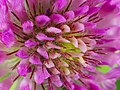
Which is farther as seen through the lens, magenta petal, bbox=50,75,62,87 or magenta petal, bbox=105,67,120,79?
magenta petal, bbox=105,67,120,79

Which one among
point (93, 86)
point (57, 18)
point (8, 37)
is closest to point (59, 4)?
point (57, 18)

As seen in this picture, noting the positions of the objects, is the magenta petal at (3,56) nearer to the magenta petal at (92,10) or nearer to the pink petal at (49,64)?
the pink petal at (49,64)

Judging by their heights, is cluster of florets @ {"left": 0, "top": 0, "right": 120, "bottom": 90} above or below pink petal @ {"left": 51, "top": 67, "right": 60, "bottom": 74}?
above

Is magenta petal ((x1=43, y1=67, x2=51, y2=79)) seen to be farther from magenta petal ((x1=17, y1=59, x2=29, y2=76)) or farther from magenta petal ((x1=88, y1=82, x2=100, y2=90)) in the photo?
magenta petal ((x1=88, y1=82, x2=100, y2=90))

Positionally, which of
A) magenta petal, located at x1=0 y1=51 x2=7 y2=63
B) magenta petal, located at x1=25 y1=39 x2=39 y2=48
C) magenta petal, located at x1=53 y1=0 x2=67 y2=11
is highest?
magenta petal, located at x1=53 y1=0 x2=67 y2=11

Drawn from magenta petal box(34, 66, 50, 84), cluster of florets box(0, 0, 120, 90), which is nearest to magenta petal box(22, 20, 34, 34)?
cluster of florets box(0, 0, 120, 90)

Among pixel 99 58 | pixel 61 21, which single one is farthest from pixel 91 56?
pixel 61 21
